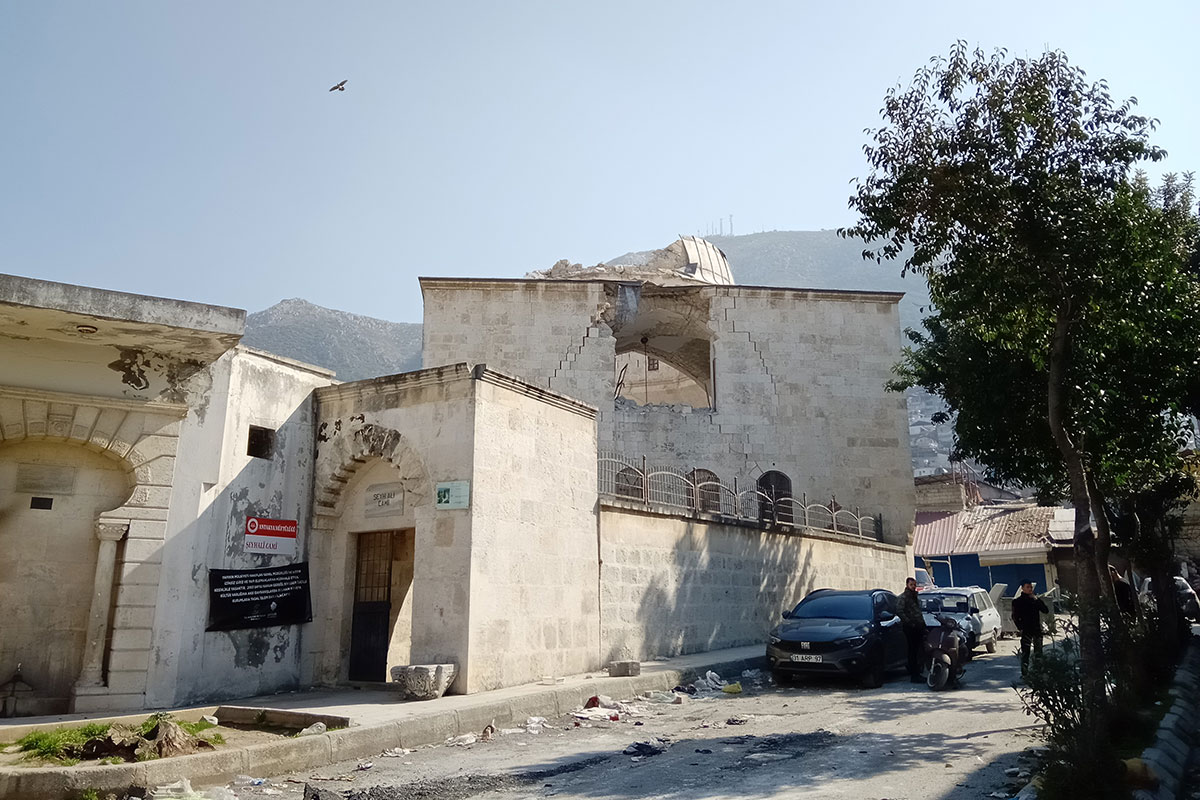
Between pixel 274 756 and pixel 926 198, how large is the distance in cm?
879

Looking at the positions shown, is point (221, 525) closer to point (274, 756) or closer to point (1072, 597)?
point (274, 756)

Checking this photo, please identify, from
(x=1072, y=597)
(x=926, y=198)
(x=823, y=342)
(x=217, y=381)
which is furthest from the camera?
(x=823, y=342)

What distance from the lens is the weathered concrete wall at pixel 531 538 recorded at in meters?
10.7

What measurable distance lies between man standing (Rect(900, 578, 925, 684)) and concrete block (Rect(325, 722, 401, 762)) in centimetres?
861

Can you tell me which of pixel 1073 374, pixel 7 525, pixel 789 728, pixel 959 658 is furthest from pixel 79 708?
pixel 1073 374

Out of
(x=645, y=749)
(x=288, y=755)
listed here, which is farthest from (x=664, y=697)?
(x=288, y=755)

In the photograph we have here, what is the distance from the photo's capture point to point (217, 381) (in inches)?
436

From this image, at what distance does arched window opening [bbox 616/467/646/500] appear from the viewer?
14.4m

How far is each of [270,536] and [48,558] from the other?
2.57 meters

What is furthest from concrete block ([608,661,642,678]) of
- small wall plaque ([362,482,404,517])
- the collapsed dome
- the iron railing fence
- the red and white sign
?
the collapsed dome

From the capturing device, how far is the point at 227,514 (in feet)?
36.0

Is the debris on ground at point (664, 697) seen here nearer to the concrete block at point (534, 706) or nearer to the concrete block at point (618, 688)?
the concrete block at point (618, 688)

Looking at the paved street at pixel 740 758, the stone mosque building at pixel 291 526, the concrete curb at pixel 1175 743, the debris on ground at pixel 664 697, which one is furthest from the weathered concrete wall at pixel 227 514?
the concrete curb at pixel 1175 743

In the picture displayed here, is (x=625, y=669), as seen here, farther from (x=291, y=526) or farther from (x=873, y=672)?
(x=291, y=526)
